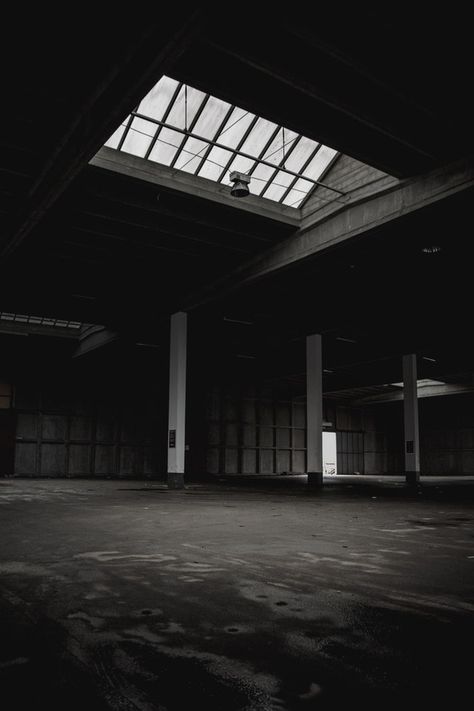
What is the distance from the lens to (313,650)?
11.1 ft

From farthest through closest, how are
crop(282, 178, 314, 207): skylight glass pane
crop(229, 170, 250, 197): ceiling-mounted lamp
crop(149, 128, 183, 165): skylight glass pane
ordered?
crop(282, 178, 314, 207): skylight glass pane, crop(229, 170, 250, 197): ceiling-mounted lamp, crop(149, 128, 183, 165): skylight glass pane

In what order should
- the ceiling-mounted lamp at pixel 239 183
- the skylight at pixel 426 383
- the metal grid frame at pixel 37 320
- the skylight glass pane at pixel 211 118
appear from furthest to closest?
the skylight at pixel 426 383, the metal grid frame at pixel 37 320, the ceiling-mounted lamp at pixel 239 183, the skylight glass pane at pixel 211 118

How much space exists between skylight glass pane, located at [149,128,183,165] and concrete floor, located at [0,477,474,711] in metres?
10.4

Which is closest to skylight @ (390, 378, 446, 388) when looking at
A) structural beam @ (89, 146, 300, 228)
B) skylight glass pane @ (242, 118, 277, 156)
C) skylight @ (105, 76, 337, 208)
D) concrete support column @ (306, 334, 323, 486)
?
concrete support column @ (306, 334, 323, 486)

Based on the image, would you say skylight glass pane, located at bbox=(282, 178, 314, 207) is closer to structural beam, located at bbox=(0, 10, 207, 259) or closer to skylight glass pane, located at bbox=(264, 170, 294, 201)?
skylight glass pane, located at bbox=(264, 170, 294, 201)

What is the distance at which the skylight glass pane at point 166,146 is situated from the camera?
574 inches

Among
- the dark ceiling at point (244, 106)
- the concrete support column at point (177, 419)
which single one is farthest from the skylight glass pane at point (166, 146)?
the concrete support column at point (177, 419)

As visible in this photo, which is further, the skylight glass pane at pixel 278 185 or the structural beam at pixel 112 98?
the skylight glass pane at pixel 278 185

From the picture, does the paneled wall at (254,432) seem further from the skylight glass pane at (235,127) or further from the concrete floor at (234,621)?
the concrete floor at (234,621)

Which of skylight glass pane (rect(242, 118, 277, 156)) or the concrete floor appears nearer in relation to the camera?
the concrete floor

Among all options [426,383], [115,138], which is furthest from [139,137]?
[426,383]

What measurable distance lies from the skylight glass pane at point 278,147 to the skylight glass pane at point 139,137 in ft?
10.4

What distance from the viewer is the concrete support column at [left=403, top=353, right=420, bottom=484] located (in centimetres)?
2953

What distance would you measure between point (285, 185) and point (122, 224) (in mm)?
5248
